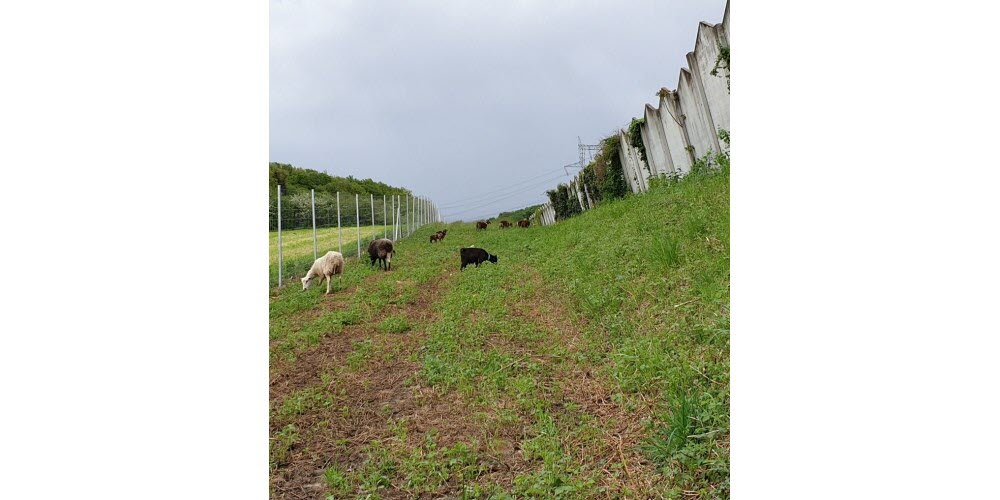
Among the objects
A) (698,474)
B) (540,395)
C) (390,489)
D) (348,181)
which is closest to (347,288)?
(540,395)

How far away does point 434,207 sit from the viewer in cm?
4294

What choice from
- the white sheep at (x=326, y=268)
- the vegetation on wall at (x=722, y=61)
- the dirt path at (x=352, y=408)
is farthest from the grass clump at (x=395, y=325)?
the vegetation on wall at (x=722, y=61)

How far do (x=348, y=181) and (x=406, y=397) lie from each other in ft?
121

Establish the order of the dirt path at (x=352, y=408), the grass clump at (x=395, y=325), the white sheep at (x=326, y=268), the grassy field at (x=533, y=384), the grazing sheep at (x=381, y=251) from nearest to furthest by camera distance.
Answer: the grassy field at (x=533, y=384), the dirt path at (x=352, y=408), the grass clump at (x=395, y=325), the white sheep at (x=326, y=268), the grazing sheep at (x=381, y=251)

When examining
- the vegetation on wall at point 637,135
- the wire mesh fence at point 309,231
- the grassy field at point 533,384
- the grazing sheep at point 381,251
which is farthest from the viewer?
the vegetation on wall at point 637,135

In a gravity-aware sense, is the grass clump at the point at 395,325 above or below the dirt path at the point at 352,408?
above

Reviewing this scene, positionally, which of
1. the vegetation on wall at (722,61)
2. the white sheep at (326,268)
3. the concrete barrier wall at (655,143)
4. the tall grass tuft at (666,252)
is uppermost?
the concrete barrier wall at (655,143)

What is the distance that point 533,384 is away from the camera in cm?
382

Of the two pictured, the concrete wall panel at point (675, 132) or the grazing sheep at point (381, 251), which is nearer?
the concrete wall panel at point (675, 132)

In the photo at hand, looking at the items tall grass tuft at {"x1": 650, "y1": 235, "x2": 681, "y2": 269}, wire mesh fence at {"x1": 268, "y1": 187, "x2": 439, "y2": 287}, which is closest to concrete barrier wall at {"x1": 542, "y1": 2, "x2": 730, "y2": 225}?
tall grass tuft at {"x1": 650, "y1": 235, "x2": 681, "y2": 269}

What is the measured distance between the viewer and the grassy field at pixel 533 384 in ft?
8.56

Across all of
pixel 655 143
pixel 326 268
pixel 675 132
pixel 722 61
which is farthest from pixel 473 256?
pixel 722 61

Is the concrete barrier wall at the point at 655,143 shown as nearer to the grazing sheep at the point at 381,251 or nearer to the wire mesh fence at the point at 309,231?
the grazing sheep at the point at 381,251

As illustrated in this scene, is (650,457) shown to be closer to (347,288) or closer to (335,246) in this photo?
(347,288)
